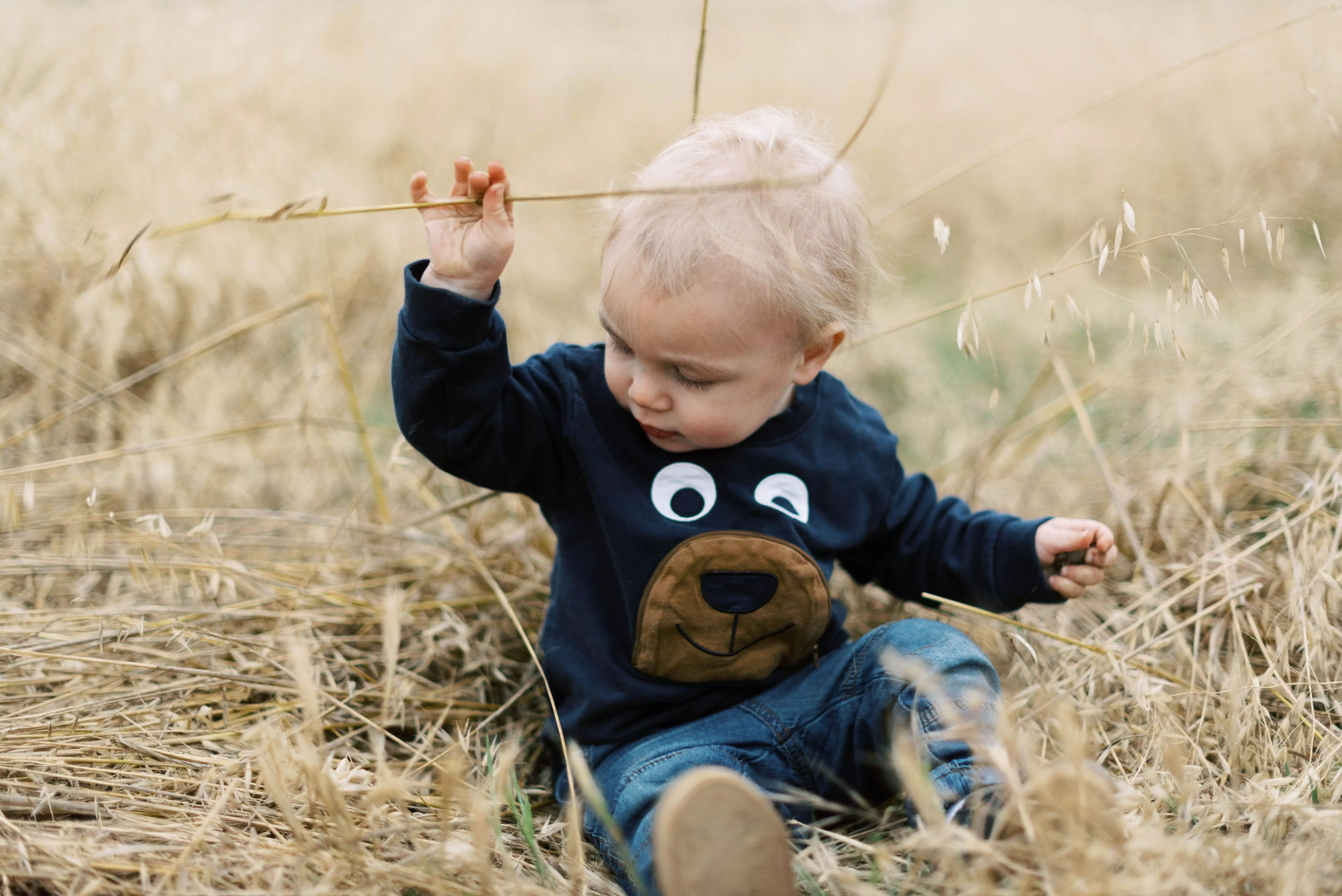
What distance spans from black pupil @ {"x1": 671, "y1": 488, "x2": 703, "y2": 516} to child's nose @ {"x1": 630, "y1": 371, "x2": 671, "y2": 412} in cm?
17

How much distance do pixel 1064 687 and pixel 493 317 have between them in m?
1.09

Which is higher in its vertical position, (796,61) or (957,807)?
(796,61)

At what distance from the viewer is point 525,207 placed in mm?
4227

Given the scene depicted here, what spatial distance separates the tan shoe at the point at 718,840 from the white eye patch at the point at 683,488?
1.85ft

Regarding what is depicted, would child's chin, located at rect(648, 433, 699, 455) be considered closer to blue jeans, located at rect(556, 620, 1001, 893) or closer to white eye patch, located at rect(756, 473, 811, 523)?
white eye patch, located at rect(756, 473, 811, 523)

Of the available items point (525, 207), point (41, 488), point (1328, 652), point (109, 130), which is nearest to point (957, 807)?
point (1328, 652)

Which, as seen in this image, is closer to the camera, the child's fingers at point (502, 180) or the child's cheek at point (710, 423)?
the child's fingers at point (502, 180)

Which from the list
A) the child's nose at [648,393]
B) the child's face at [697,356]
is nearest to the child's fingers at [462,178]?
the child's face at [697,356]

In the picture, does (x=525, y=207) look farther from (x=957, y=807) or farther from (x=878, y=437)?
(x=957, y=807)

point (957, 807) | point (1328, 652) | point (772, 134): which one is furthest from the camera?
point (1328, 652)

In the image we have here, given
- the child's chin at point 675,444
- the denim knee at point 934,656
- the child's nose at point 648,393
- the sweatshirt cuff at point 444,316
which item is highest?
the sweatshirt cuff at point 444,316

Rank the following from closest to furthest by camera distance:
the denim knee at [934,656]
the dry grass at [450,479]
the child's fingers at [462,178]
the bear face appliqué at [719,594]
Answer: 1. the dry grass at [450,479]
2. the child's fingers at [462,178]
3. the denim knee at [934,656]
4. the bear face appliqué at [719,594]

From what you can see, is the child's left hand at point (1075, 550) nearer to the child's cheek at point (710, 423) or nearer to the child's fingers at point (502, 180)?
the child's cheek at point (710, 423)

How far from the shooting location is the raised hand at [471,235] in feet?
4.33
